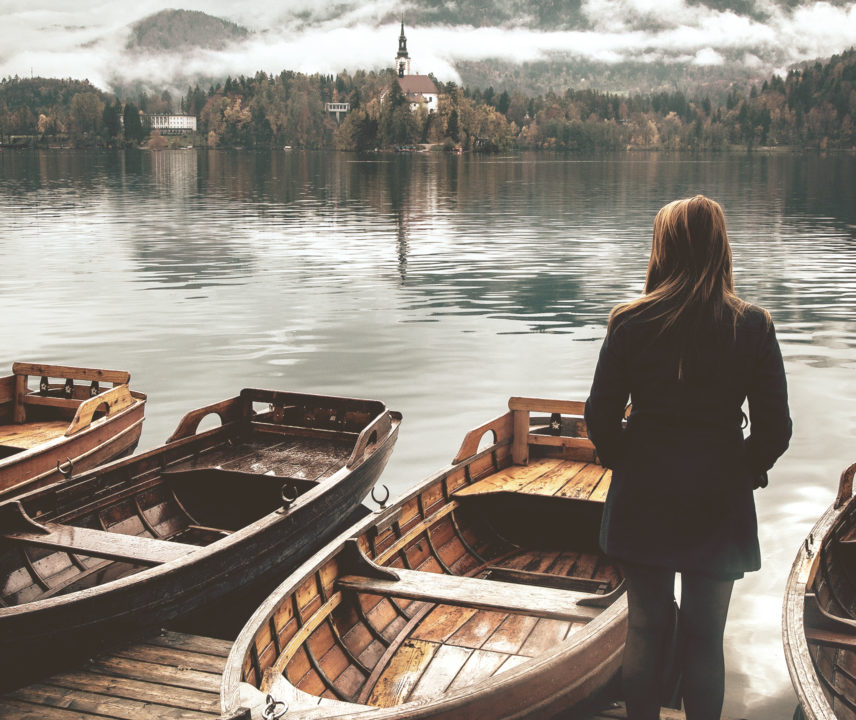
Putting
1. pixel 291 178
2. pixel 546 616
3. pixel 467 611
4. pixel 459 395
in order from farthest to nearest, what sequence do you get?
pixel 291 178 < pixel 459 395 < pixel 467 611 < pixel 546 616

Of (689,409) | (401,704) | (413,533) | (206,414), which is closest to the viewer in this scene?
(689,409)

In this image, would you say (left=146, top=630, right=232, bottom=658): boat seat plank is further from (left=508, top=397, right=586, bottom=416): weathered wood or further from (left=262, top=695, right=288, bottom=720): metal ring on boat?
(left=508, top=397, right=586, bottom=416): weathered wood

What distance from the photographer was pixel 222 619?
30.0ft

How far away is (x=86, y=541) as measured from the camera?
841 cm

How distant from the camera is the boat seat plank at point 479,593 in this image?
22.5 feet

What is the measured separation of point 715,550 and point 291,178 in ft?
348

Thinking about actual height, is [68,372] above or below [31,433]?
above

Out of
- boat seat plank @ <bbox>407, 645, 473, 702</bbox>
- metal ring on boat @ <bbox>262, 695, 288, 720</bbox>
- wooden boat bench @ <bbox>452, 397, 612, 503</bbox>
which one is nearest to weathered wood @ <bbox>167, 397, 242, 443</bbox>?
wooden boat bench @ <bbox>452, 397, 612, 503</bbox>

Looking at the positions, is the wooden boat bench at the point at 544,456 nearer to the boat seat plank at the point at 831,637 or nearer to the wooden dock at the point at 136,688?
the wooden dock at the point at 136,688

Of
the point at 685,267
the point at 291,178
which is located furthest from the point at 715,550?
the point at 291,178

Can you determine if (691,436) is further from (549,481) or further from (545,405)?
(545,405)

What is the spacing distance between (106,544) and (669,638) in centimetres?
525

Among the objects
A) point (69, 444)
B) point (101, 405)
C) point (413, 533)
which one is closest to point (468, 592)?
point (413, 533)

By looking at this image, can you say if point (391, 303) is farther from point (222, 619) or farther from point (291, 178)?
point (291, 178)
